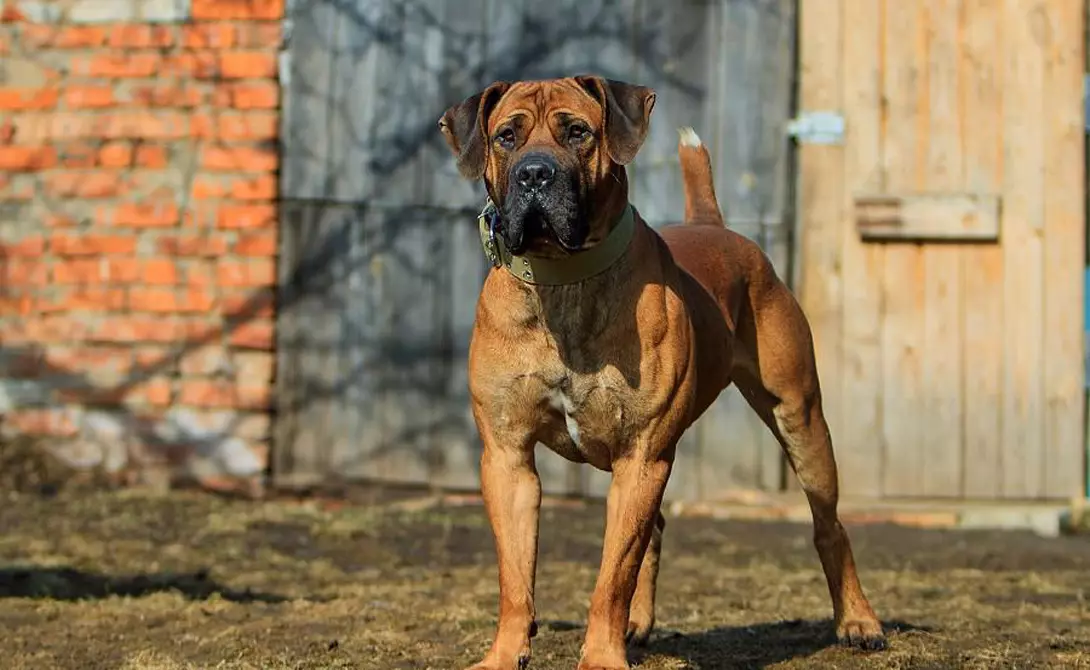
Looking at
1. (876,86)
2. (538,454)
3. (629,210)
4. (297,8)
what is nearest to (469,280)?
(538,454)

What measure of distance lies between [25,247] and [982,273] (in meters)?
5.52

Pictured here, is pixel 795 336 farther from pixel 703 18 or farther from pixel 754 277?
pixel 703 18

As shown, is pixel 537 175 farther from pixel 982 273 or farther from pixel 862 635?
pixel 982 273

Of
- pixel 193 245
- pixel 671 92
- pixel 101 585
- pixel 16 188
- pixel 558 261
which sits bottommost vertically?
pixel 101 585

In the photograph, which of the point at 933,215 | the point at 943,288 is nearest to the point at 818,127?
the point at 933,215

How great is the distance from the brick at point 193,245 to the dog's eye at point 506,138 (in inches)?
206

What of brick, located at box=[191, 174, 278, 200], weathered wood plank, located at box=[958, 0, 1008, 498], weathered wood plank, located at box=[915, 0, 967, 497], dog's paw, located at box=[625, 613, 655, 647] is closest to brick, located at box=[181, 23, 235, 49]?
brick, located at box=[191, 174, 278, 200]

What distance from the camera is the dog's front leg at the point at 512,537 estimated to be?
4.35 meters

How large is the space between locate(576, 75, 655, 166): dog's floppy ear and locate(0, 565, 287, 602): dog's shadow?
9.10 ft

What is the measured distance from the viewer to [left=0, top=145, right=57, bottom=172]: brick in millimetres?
9711

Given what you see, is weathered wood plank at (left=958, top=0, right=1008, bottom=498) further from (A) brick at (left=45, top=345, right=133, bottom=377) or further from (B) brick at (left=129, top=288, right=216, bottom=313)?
(A) brick at (left=45, top=345, right=133, bottom=377)

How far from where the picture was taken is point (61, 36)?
31.8 ft

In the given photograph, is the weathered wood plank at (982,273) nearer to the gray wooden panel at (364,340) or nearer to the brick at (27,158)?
the gray wooden panel at (364,340)

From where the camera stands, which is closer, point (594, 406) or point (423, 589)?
point (594, 406)
